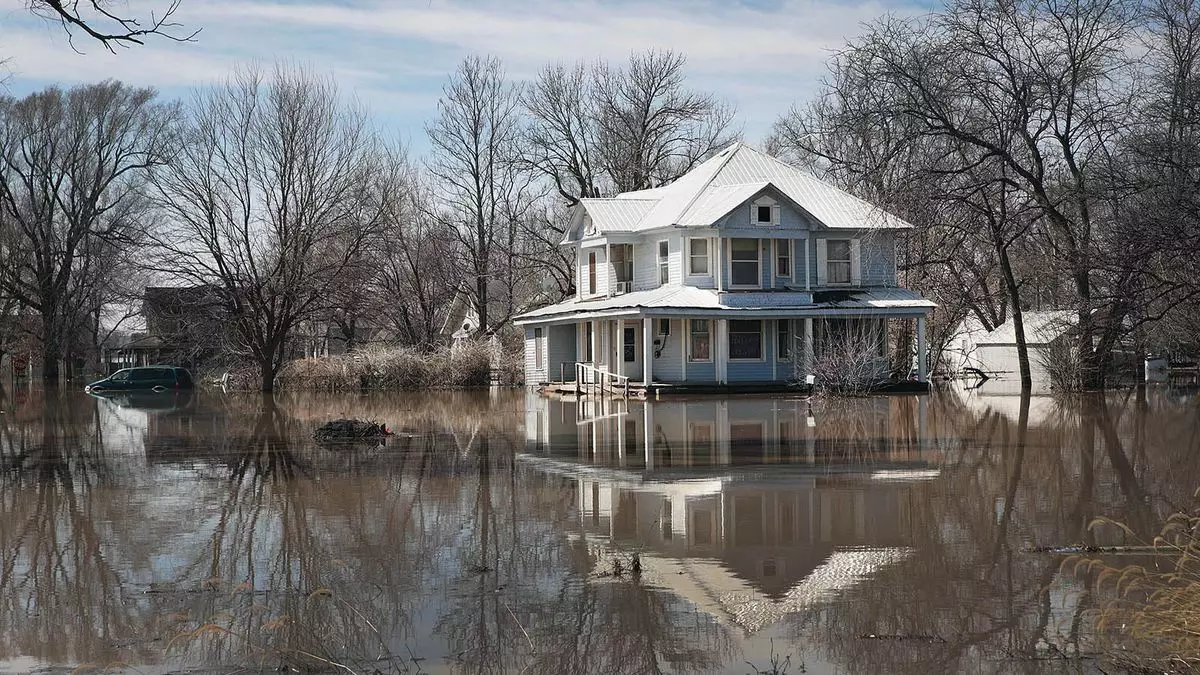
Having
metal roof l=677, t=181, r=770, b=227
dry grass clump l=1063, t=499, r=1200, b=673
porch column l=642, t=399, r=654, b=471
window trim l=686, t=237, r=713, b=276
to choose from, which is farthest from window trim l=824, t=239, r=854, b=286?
dry grass clump l=1063, t=499, r=1200, b=673

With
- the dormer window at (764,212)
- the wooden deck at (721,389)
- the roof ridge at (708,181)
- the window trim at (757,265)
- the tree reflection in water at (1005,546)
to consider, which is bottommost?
the tree reflection in water at (1005,546)

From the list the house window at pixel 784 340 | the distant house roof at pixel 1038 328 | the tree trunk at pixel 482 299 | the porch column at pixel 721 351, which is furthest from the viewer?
the tree trunk at pixel 482 299

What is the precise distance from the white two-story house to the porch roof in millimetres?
46

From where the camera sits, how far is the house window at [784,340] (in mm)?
43281

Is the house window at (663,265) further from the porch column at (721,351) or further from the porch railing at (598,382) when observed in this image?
the porch railing at (598,382)

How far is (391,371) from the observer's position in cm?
4988

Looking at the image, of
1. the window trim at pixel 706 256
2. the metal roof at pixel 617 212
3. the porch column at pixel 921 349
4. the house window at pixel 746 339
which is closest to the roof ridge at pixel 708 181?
the window trim at pixel 706 256

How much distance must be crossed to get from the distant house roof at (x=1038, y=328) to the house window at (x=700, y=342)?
1145cm

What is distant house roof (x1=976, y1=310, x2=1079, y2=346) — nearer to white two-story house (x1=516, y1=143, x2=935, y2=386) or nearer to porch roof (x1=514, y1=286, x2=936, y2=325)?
porch roof (x1=514, y1=286, x2=936, y2=325)

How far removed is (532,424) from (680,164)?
35.6 metres

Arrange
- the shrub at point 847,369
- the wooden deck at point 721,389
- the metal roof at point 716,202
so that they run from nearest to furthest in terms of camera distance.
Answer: the shrub at point 847,369
the wooden deck at point 721,389
the metal roof at point 716,202

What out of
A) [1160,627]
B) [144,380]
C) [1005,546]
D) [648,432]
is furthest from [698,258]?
[1160,627]

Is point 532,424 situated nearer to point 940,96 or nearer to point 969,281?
point 940,96

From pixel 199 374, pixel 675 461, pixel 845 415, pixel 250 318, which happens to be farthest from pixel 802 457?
pixel 199 374
